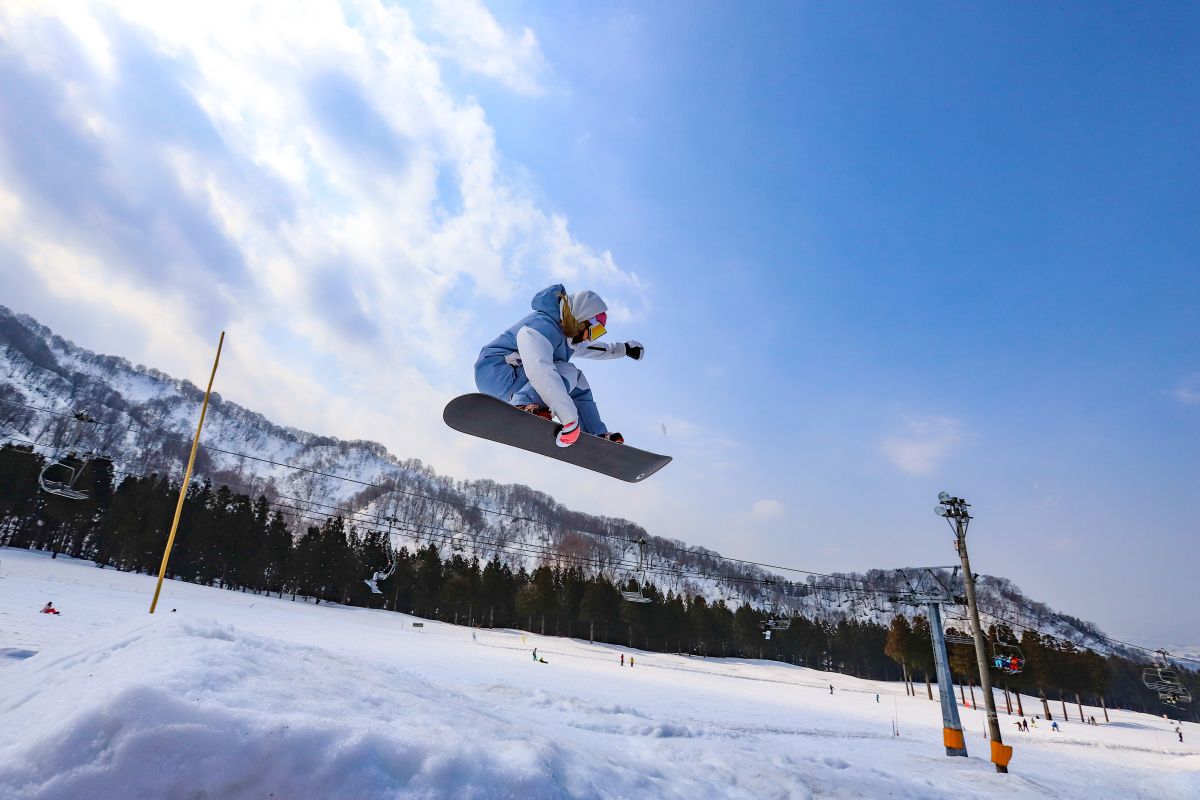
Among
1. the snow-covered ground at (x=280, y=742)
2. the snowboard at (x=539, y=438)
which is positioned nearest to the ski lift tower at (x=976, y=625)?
the snow-covered ground at (x=280, y=742)

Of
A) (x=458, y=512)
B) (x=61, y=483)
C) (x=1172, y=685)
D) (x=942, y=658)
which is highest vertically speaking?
(x=458, y=512)

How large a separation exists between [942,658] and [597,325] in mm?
18108

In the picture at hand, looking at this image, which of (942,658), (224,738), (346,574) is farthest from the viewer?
(346,574)

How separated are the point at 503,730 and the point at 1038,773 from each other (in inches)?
858

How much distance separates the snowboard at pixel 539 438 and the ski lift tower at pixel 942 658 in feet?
48.8

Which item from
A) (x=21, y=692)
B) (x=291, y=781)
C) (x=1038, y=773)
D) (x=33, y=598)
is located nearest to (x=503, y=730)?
(x=291, y=781)

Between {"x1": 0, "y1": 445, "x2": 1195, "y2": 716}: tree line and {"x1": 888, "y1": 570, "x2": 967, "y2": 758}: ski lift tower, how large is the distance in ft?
72.4

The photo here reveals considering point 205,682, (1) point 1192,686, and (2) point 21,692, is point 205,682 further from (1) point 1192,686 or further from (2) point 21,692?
(1) point 1192,686

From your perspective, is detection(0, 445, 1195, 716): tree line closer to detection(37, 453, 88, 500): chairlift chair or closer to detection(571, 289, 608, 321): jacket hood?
detection(37, 453, 88, 500): chairlift chair

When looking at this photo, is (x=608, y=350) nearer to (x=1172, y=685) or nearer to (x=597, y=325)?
(x=597, y=325)

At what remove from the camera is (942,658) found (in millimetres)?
17062

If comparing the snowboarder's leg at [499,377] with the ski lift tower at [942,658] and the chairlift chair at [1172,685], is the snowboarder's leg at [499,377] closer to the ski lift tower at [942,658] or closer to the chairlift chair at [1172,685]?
the ski lift tower at [942,658]

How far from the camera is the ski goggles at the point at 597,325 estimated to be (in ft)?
19.1

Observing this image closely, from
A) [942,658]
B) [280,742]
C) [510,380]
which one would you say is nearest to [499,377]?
[510,380]
